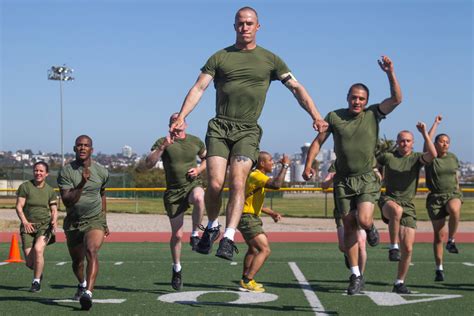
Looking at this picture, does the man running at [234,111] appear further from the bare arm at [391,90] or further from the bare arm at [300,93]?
the bare arm at [391,90]

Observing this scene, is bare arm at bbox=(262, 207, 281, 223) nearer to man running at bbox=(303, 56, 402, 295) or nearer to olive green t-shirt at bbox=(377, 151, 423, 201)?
olive green t-shirt at bbox=(377, 151, 423, 201)

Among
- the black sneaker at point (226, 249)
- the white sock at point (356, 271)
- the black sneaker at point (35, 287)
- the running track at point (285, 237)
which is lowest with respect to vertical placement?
the running track at point (285, 237)

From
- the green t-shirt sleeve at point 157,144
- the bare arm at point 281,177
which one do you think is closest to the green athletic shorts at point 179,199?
the green t-shirt sleeve at point 157,144

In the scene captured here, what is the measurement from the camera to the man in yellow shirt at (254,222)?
11.1 m

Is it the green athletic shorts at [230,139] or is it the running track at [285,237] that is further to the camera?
the running track at [285,237]

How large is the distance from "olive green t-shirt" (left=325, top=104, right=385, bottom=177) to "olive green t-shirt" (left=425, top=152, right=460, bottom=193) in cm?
297

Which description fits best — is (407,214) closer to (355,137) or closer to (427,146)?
(427,146)

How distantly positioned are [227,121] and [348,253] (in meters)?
2.57

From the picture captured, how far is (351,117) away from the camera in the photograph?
9516 millimetres

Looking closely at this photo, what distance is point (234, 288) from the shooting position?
11.5 m

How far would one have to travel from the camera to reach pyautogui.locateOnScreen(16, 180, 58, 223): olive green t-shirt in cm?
1185

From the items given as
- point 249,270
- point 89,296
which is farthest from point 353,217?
point 89,296

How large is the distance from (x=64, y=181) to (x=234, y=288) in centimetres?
284

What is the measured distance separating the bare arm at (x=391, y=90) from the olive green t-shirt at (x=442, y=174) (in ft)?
10.0
